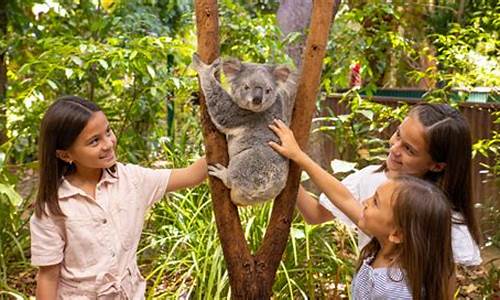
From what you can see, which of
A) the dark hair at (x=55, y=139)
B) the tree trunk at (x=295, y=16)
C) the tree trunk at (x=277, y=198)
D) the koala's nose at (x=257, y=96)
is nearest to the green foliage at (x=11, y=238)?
the dark hair at (x=55, y=139)

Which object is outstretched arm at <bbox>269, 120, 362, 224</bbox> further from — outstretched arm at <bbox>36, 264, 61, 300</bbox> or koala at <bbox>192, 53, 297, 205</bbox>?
outstretched arm at <bbox>36, 264, 61, 300</bbox>

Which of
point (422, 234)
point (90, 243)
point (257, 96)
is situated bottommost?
point (90, 243)

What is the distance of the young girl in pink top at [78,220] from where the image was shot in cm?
172

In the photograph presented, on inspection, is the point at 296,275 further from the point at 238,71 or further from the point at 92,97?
the point at 92,97

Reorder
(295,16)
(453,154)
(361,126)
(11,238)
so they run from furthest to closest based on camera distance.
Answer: (295,16), (361,126), (11,238), (453,154)

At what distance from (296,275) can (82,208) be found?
1605 millimetres

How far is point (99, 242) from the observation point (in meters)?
1.74

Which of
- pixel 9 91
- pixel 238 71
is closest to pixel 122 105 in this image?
pixel 9 91

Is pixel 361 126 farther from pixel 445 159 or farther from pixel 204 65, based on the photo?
pixel 204 65

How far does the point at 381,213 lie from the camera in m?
1.55

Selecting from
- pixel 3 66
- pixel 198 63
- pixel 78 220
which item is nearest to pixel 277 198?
pixel 198 63

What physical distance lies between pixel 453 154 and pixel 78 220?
110cm

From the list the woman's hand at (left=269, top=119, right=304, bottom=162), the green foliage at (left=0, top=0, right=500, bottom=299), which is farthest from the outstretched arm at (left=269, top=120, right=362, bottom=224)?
the green foliage at (left=0, top=0, right=500, bottom=299)

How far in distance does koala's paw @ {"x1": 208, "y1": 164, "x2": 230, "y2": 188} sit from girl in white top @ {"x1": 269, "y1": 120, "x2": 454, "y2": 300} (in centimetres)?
41
